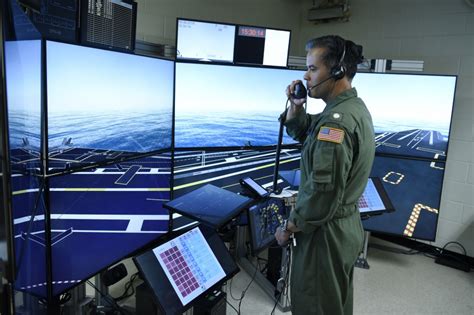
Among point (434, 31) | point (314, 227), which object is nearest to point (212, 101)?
point (314, 227)

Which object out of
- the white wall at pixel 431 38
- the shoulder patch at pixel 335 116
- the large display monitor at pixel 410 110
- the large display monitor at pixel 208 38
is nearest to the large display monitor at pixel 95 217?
the large display monitor at pixel 208 38

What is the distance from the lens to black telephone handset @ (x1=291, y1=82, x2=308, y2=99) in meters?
1.88

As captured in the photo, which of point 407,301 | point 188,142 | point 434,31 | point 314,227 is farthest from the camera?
point 434,31

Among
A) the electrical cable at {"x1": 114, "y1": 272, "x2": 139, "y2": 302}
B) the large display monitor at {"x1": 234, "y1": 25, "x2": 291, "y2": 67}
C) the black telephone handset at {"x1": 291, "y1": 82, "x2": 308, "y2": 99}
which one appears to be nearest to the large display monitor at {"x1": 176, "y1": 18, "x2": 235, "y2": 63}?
the large display monitor at {"x1": 234, "y1": 25, "x2": 291, "y2": 67}

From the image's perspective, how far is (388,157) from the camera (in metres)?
3.26

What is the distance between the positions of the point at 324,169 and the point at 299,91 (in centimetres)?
60

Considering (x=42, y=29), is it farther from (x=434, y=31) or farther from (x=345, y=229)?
(x=434, y=31)

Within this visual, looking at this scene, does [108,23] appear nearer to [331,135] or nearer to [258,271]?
[331,135]

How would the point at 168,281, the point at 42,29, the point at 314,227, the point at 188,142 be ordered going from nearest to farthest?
1. the point at 42,29
2. the point at 314,227
3. the point at 168,281
4. the point at 188,142

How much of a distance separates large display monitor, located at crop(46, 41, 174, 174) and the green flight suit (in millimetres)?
903

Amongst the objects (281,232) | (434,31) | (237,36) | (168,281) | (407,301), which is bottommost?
(407,301)

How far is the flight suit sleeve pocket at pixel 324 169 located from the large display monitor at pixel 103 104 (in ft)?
3.25

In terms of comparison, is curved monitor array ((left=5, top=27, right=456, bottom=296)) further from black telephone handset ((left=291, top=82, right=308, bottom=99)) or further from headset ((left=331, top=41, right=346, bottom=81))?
headset ((left=331, top=41, right=346, bottom=81))

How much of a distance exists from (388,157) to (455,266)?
113 centimetres
